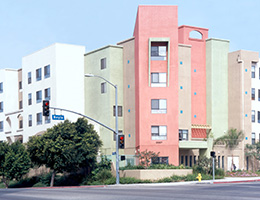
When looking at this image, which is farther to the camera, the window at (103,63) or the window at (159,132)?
the window at (103,63)

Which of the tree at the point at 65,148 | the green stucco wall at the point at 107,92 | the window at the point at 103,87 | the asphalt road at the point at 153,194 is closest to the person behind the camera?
the asphalt road at the point at 153,194

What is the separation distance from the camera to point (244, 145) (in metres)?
60.9

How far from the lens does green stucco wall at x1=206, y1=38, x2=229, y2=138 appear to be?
6144 cm

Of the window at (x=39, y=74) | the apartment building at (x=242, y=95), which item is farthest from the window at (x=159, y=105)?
the window at (x=39, y=74)

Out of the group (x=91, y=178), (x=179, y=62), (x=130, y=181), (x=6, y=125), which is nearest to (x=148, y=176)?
(x=130, y=181)

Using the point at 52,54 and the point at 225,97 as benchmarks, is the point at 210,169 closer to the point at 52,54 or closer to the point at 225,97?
the point at 225,97

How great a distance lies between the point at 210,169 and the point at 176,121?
297 inches

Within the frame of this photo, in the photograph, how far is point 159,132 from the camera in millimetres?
55750

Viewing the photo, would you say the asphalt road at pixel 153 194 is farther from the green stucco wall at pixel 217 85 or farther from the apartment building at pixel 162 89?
the green stucco wall at pixel 217 85

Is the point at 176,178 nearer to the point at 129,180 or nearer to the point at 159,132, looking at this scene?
the point at 129,180

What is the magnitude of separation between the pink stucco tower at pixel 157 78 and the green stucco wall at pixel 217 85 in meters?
7.26

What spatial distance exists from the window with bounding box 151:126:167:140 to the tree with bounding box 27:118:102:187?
21.7ft

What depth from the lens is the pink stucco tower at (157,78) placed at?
55688 millimetres

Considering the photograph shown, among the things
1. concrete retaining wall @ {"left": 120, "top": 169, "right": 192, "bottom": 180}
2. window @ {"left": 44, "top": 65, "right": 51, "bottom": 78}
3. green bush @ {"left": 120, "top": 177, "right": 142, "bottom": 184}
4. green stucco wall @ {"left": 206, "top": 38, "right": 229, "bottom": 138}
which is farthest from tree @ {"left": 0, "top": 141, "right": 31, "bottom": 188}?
green stucco wall @ {"left": 206, "top": 38, "right": 229, "bottom": 138}
